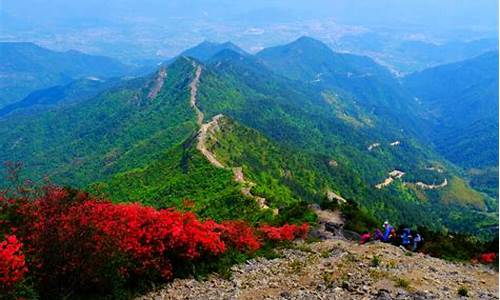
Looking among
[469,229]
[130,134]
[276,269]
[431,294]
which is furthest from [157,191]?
[469,229]

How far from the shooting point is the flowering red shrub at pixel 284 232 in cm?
3282

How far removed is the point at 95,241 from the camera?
20297 mm

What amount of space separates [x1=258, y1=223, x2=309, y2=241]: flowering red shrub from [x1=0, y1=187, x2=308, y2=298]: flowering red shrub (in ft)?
21.9

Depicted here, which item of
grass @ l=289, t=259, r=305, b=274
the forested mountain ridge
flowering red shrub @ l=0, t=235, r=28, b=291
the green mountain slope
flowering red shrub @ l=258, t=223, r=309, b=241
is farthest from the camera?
the green mountain slope

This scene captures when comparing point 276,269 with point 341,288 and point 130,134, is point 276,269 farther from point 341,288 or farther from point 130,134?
point 130,134

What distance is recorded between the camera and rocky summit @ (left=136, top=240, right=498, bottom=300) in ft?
73.6

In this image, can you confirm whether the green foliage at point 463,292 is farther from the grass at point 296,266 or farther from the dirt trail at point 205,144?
the dirt trail at point 205,144

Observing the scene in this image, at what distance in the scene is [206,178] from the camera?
8356 centimetres

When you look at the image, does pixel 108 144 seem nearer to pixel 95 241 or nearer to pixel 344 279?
pixel 344 279

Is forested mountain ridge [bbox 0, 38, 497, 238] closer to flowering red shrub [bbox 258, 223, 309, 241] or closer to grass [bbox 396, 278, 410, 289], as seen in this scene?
flowering red shrub [bbox 258, 223, 309, 241]

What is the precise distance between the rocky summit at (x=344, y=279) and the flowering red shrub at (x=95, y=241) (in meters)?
1.46

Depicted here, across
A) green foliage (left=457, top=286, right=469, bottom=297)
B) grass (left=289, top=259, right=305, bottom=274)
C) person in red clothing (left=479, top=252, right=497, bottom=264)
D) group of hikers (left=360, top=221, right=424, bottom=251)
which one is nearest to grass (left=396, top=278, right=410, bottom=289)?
green foliage (left=457, top=286, right=469, bottom=297)

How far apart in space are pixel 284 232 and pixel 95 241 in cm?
1632

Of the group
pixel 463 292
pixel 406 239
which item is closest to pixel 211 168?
pixel 406 239
